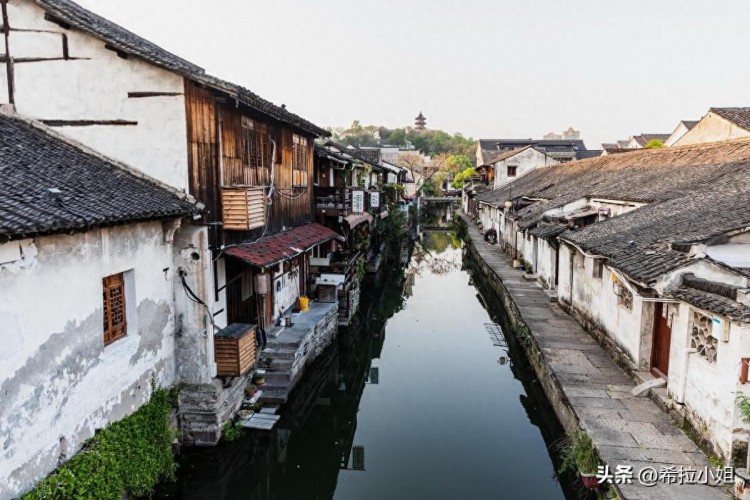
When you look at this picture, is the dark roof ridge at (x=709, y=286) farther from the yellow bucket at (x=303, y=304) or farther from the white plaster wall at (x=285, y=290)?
the yellow bucket at (x=303, y=304)

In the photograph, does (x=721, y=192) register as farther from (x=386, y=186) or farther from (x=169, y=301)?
(x=386, y=186)

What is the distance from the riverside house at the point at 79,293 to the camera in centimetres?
622

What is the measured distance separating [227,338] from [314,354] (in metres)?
5.53

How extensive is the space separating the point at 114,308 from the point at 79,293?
115 cm

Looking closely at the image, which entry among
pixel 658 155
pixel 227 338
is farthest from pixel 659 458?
pixel 658 155

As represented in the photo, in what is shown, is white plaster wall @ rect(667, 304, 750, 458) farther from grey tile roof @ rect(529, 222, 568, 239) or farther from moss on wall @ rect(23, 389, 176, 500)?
grey tile roof @ rect(529, 222, 568, 239)

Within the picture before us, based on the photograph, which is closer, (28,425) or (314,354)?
(28,425)

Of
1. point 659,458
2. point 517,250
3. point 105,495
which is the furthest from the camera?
point 517,250

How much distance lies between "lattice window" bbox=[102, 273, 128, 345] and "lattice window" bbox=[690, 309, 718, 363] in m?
9.71

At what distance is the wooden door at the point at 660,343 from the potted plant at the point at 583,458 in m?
2.97

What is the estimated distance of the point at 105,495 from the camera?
288 inches

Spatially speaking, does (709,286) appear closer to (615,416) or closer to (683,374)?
(683,374)

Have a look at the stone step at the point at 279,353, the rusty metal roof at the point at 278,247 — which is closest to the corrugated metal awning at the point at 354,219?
the rusty metal roof at the point at 278,247

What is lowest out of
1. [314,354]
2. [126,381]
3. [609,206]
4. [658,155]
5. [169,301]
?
[314,354]
